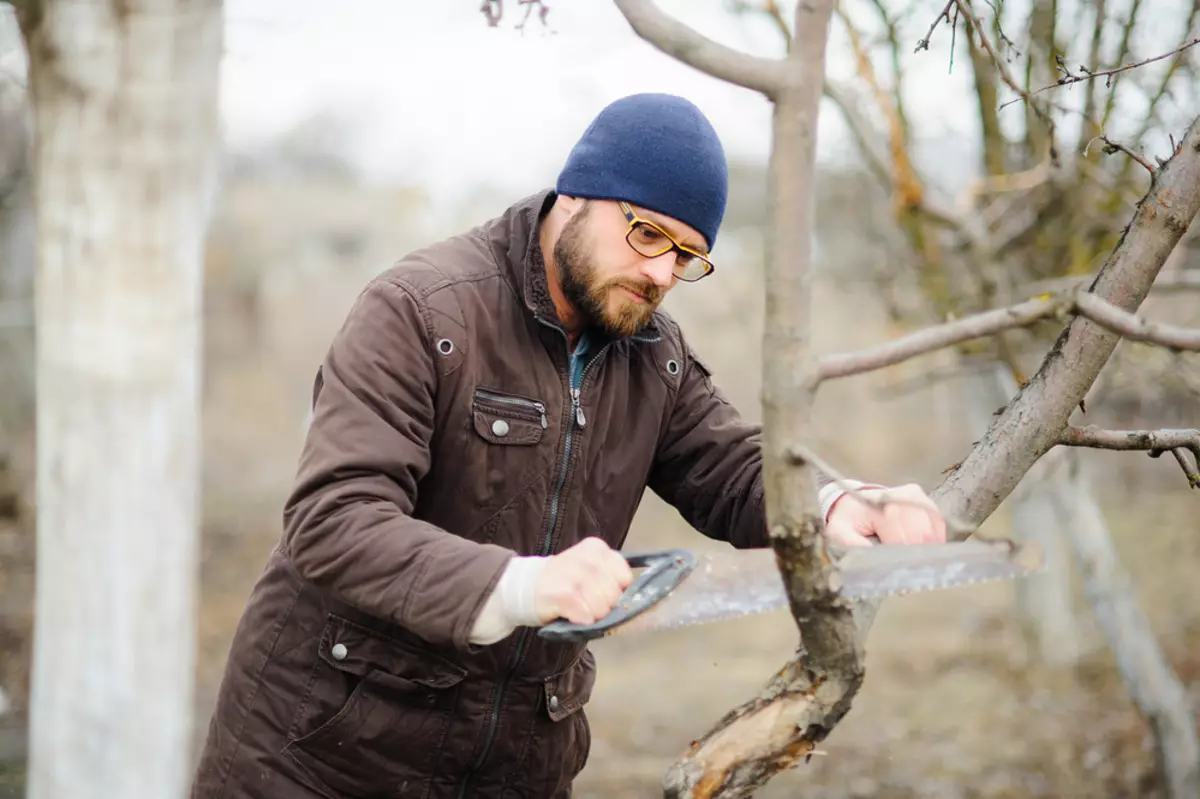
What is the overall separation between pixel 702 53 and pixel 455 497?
1.01 m

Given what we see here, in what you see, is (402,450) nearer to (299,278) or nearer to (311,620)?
(311,620)

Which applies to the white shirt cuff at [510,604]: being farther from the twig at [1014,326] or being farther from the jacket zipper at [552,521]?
the twig at [1014,326]

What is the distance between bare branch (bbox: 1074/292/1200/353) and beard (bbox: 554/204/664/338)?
0.89 meters

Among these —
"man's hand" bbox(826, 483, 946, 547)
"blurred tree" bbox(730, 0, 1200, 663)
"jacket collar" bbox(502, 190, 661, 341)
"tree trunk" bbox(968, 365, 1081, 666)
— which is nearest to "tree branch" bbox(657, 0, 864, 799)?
"man's hand" bbox(826, 483, 946, 547)

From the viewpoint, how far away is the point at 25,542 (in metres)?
11.1

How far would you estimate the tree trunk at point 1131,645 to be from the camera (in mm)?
4738

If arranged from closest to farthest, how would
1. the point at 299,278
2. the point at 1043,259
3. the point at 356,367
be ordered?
the point at 356,367 < the point at 1043,259 < the point at 299,278

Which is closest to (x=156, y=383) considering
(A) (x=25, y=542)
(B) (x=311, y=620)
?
(B) (x=311, y=620)

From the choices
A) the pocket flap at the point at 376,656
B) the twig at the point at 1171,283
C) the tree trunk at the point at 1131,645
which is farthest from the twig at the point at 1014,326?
the tree trunk at the point at 1131,645

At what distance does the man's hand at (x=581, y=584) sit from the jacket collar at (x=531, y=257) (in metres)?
0.62

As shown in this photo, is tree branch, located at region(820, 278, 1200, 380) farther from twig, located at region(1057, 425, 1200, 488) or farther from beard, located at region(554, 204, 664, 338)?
beard, located at region(554, 204, 664, 338)

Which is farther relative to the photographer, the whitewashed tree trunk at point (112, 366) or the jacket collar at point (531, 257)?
the whitewashed tree trunk at point (112, 366)

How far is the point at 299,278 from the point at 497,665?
53.9 ft

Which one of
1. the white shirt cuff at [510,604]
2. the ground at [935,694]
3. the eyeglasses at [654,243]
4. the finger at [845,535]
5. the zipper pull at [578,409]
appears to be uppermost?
the eyeglasses at [654,243]
